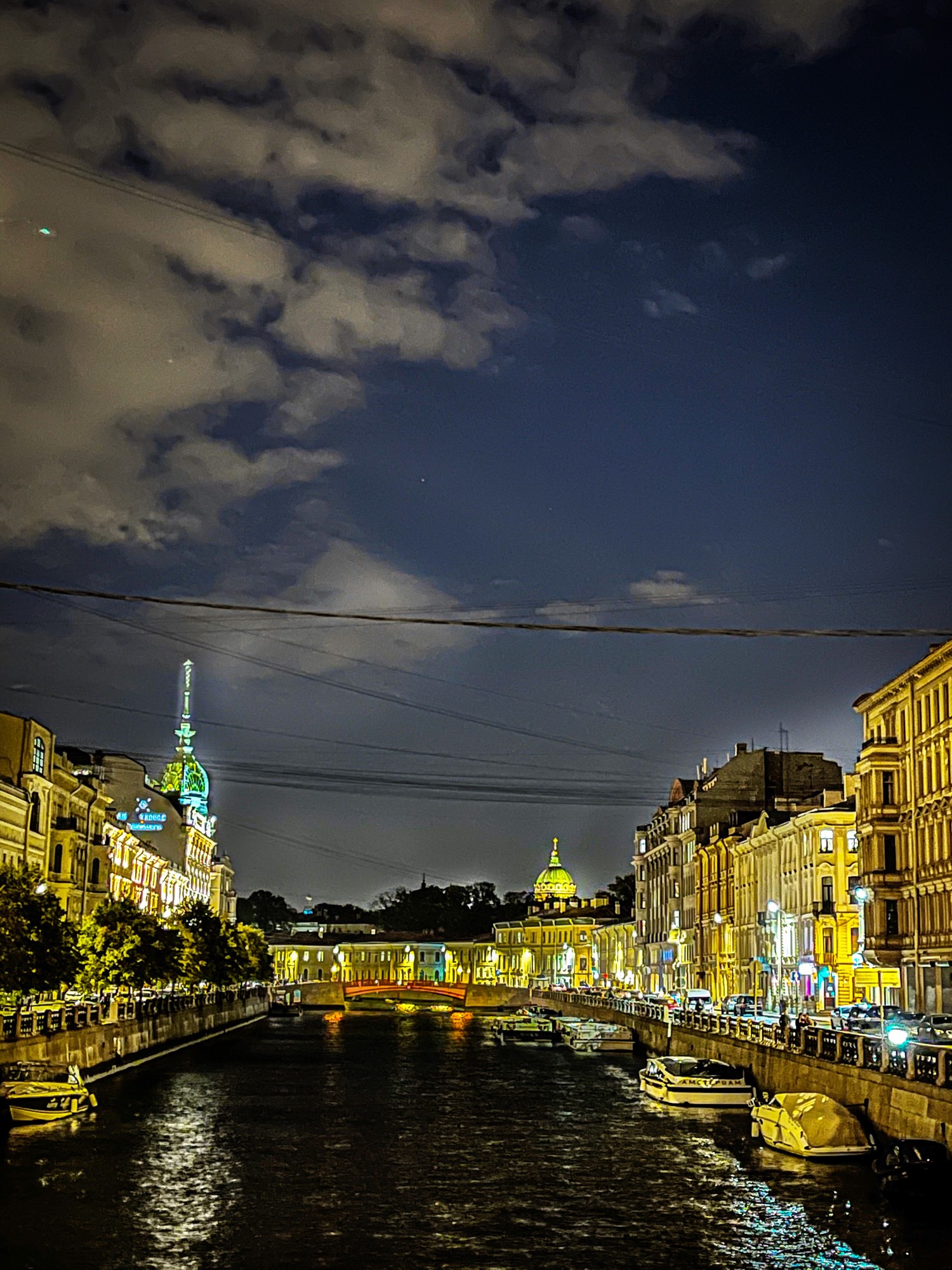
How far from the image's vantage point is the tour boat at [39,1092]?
49.7 meters

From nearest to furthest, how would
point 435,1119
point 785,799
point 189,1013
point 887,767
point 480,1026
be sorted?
point 435,1119 → point 887,767 → point 189,1013 → point 785,799 → point 480,1026

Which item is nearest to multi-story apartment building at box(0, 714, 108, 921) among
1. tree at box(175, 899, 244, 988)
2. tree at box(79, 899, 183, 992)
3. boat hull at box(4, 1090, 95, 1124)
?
tree at box(79, 899, 183, 992)

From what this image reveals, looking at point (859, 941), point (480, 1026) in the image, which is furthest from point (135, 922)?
point (480, 1026)

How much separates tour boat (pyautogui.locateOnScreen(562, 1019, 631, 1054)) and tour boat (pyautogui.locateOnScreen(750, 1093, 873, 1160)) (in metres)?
63.4

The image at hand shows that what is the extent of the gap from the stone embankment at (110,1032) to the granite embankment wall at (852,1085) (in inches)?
1056

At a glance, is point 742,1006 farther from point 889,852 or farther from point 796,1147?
point 796,1147

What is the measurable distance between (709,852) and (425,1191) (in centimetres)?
10812

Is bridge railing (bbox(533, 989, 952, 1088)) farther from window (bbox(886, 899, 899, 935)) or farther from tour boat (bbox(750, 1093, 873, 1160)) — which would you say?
window (bbox(886, 899, 899, 935))

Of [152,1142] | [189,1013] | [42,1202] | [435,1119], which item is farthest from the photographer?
[189,1013]

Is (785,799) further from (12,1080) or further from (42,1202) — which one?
(42,1202)

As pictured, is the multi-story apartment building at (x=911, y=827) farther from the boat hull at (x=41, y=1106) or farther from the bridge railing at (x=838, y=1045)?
the boat hull at (x=41, y=1106)

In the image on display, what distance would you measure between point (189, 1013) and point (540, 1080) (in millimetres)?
38361

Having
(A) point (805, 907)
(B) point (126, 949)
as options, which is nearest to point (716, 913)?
(A) point (805, 907)

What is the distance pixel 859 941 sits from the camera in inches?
3748
